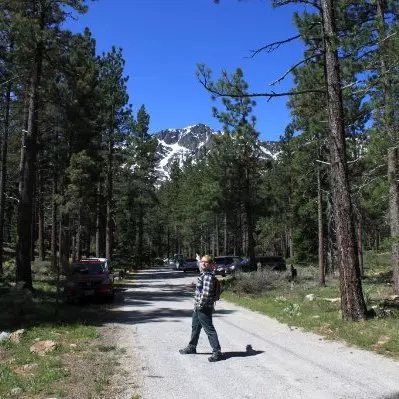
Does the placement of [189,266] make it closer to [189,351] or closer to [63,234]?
[63,234]

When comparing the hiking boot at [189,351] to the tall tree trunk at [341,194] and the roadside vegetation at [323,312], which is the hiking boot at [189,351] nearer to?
the roadside vegetation at [323,312]

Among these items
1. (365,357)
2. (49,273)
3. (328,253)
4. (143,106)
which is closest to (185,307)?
(365,357)

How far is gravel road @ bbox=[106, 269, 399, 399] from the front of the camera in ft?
21.5

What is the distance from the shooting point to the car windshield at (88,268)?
66.4ft

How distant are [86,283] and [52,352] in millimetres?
9991

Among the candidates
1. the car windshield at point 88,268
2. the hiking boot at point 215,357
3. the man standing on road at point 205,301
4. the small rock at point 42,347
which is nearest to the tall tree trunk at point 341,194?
the man standing on road at point 205,301

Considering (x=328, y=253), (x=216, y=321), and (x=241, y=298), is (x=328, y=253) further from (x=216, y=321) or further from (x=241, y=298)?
(x=216, y=321)

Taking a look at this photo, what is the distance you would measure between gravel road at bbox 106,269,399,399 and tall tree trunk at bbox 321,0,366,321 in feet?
3.04

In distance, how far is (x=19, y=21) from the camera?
18.3 metres

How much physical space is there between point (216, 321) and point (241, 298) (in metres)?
6.69

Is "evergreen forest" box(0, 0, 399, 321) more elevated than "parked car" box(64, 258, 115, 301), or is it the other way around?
"evergreen forest" box(0, 0, 399, 321)

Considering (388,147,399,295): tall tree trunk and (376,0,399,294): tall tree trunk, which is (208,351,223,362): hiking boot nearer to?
(376,0,399,294): tall tree trunk

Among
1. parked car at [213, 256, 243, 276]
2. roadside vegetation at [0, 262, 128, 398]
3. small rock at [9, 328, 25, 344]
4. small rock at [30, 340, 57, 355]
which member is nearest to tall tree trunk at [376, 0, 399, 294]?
roadside vegetation at [0, 262, 128, 398]

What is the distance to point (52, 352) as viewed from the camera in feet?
30.9
